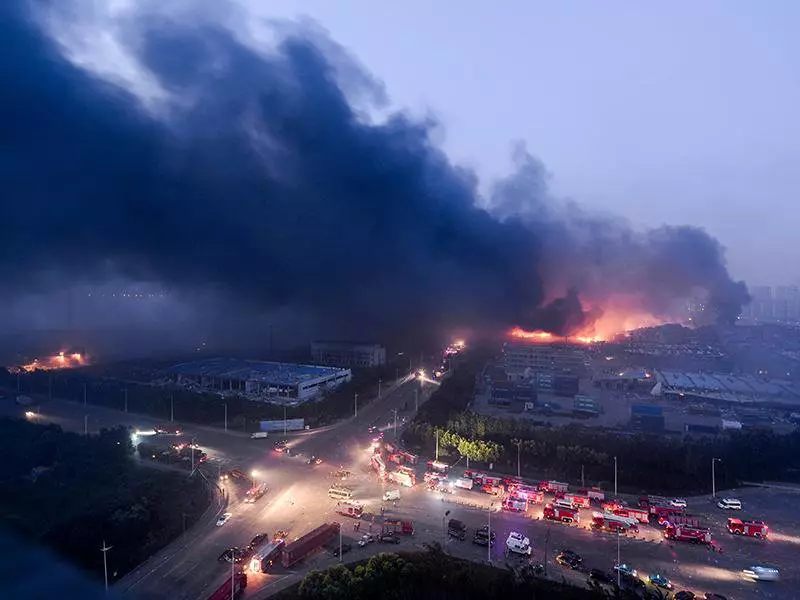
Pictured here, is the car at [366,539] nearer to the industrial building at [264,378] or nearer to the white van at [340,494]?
the white van at [340,494]

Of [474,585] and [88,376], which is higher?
[88,376]

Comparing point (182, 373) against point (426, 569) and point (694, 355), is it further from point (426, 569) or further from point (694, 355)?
point (694, 355)

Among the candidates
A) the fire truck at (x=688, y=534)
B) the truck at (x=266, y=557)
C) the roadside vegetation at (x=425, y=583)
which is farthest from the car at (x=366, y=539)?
the fire truck at (x=688, y=534)

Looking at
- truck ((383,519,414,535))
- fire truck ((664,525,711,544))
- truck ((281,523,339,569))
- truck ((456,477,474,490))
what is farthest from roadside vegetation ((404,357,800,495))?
truck ((281,523,339,569))

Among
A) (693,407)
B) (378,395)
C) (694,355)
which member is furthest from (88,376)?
(694,355)

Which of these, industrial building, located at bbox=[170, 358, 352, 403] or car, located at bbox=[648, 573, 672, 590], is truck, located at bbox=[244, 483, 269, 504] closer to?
car, located at bbox=[648, 573, 672, 590]

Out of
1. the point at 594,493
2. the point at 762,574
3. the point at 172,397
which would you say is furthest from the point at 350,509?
the point at 172,397

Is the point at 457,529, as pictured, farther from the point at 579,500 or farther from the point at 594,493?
the point at 594,493
